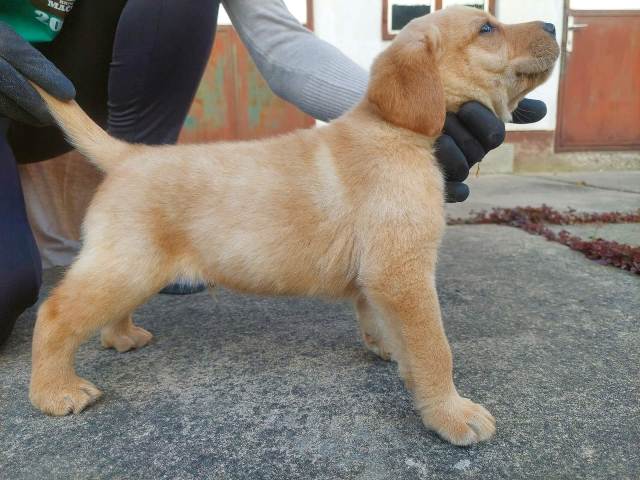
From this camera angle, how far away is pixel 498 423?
151 cm

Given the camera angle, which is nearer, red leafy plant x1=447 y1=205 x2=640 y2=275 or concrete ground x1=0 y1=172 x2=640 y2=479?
concrete ground x1=0 y1=172 x2=640 y2=479

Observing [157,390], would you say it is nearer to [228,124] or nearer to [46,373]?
[46,373]

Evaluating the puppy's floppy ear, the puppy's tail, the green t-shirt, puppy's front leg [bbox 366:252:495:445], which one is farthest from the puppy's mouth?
the green t-shirt

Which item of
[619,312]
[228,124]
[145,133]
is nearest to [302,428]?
[619,312]

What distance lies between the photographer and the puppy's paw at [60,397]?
63.8 inches

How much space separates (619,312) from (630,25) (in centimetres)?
708

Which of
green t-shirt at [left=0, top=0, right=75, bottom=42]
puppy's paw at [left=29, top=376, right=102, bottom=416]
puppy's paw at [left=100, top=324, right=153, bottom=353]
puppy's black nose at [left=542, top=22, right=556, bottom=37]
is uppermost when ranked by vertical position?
green t-shirt at [left=0, top=0, right=75, bottom=42]

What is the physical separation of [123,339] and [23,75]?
3.45ft

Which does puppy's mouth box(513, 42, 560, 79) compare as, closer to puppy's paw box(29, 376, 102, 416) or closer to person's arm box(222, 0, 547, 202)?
person's arm box(222, 0, 547, 202)

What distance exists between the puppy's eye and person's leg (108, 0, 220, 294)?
52.8 inches

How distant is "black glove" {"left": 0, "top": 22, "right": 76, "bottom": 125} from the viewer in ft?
5.92

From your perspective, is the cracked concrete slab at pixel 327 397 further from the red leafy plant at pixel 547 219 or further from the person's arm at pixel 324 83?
the red leafy plant at pixel 547 219

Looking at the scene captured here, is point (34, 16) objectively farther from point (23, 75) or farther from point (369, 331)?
point (369, 331)

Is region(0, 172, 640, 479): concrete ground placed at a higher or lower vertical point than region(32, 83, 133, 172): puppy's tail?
lower
